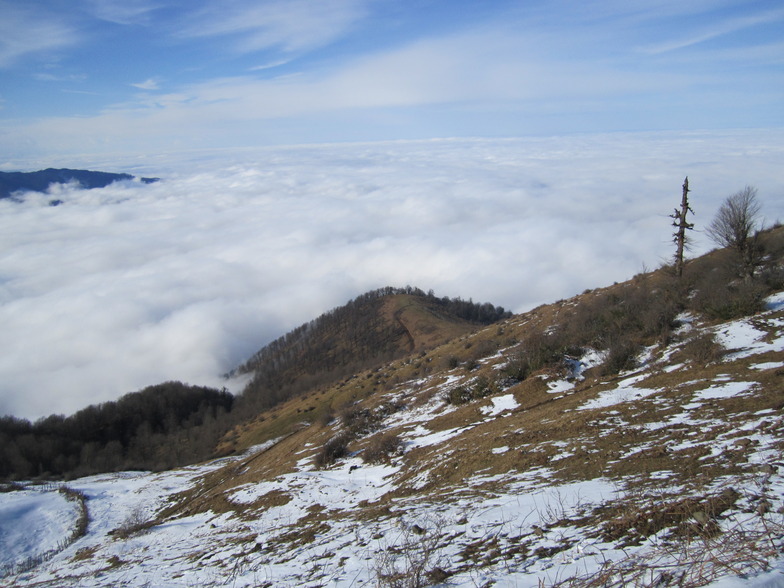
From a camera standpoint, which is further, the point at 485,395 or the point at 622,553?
the point at 485,395

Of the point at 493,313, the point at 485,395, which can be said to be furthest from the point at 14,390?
the point at 485,395

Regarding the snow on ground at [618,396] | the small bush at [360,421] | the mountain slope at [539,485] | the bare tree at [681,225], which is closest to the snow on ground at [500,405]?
the mountain slope at [539,485]

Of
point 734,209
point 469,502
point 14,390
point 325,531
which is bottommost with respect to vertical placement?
point 14,390

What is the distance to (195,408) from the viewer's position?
91.6 m

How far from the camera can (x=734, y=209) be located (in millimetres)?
24562

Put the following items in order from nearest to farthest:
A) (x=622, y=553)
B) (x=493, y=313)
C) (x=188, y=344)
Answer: (x=622, y=553) → (x=493, y=313) → (x=188, y=344)

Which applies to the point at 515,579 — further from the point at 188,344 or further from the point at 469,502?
the point at 188,344

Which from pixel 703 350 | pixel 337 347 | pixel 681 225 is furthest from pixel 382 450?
pixel 337 347

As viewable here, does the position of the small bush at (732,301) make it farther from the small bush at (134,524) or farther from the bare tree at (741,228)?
the small bush at (134,524)

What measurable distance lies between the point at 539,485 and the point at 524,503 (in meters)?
1.21

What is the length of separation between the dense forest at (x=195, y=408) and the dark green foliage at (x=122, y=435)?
147 mm

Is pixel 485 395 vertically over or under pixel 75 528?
over

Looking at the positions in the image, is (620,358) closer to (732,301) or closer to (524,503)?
(732,301)

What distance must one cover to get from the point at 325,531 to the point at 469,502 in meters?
3.42
